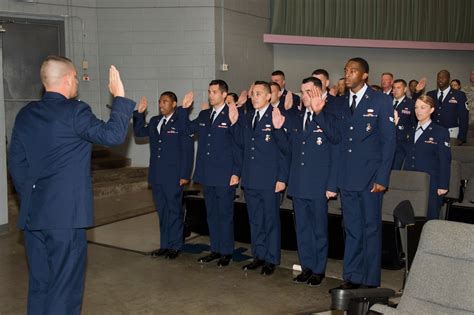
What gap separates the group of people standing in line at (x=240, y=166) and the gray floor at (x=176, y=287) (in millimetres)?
192

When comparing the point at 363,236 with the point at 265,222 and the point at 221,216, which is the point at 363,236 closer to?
the point at 265,222

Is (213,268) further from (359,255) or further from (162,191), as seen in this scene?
(359,255)

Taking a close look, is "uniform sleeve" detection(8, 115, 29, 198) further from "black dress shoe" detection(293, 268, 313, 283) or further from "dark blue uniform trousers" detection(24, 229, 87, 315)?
"black dress shoe" detection(293, 268, 313, 283)

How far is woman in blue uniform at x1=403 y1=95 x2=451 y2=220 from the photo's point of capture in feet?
17.6

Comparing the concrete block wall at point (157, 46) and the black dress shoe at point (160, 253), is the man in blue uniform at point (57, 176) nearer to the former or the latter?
the black dress shoe at point (160, 253)

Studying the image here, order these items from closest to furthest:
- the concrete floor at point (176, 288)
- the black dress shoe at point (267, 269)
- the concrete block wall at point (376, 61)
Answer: the concrete floor at point (176, 288) < the black dress shoe at point (267, 269) < the concrete block wall at point (376, 61)

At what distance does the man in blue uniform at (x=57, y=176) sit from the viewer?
128 inches

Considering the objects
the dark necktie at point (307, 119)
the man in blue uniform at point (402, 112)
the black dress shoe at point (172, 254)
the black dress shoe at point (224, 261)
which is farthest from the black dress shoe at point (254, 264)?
the man in blue uniform at point (402, 112)

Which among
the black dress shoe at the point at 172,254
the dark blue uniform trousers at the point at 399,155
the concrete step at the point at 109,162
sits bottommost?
the black dress shoe at the point at 172,254

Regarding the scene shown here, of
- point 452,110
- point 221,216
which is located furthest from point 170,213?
point 452,110

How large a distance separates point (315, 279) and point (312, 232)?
36 centimetres

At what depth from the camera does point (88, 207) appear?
11.0 ft

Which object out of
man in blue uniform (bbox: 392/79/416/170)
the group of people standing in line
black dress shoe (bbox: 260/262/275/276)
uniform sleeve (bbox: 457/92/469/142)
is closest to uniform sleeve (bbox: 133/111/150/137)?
the group of people standing in line

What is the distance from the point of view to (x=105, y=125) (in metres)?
3.24
